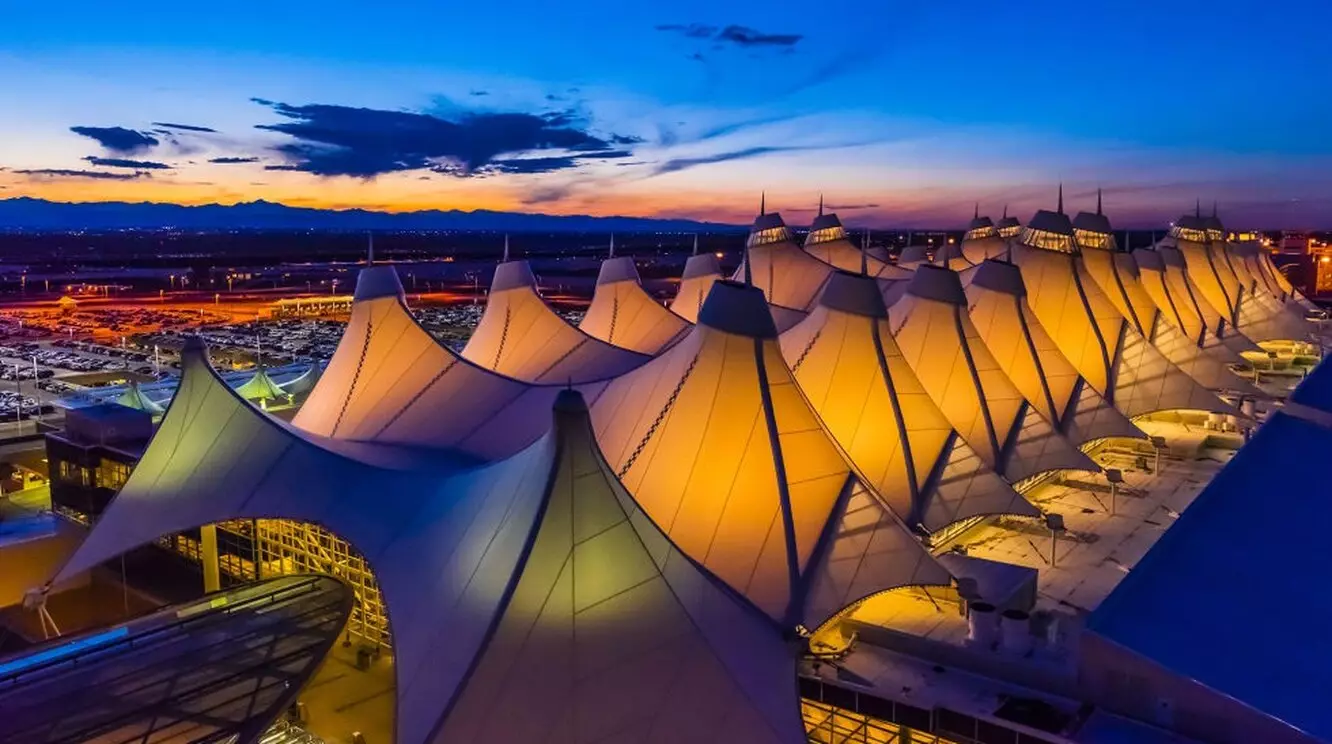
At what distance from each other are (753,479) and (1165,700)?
22.0ft

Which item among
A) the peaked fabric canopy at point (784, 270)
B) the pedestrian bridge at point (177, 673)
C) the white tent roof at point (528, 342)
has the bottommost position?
the pedestrian bridge at point (177, 673)

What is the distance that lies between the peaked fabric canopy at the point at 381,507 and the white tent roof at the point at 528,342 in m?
6.93

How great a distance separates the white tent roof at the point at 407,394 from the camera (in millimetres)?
21391

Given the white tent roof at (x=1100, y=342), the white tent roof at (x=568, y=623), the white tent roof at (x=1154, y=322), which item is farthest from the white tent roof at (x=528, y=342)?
the white tent roof at (x=1154, y=322)

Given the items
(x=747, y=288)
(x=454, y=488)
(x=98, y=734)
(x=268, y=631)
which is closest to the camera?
(x=98, y=734)

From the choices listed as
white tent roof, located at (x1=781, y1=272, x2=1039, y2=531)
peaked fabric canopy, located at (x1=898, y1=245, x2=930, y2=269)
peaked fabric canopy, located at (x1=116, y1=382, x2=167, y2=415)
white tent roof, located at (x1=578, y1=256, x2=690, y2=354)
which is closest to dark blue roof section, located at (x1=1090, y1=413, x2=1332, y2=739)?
white tent roof, located at (x1=781, y1=272, x2=1039, y2=531)

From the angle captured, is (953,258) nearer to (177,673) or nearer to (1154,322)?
(1154,322)

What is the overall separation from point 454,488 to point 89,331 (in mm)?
72561

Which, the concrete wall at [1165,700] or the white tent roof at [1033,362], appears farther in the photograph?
the white tent roof at [1033,362]

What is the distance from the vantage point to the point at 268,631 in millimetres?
14289

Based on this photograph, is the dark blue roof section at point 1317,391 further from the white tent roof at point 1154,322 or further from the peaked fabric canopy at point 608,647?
the white tent roof at point 1154,322

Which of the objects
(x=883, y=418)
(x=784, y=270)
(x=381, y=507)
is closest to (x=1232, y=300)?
(x=784, y=270)

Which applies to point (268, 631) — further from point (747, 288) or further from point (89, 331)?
point (89, 331)

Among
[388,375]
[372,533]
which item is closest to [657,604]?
[372,533]
